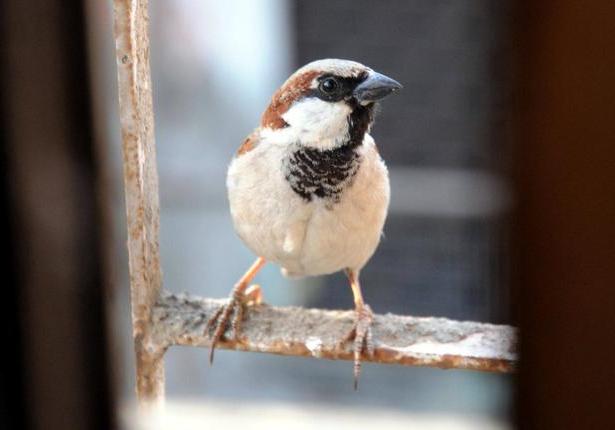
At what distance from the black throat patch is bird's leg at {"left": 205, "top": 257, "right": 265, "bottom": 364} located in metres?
0.15

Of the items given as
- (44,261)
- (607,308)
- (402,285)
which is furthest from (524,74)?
(402,285)

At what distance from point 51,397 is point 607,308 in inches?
14.4

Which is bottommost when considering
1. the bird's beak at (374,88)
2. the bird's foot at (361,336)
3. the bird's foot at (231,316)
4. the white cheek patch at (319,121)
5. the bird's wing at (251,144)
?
the bird's foot at (361,336)

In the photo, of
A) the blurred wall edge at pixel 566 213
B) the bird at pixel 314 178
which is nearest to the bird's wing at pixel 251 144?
the bird at pixel 314 178

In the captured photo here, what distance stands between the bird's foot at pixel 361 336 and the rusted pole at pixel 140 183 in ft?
0.68

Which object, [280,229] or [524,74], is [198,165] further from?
[524,74]

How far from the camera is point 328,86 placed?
2.99ft

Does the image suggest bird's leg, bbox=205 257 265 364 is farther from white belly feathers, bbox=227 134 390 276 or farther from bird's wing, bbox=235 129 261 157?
bird's wing, bbox=235 129 261 157

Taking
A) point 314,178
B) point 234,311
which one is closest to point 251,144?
point 314,178

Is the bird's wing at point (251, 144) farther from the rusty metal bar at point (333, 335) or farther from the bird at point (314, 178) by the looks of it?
the rusty metal bar at point (333, 335)

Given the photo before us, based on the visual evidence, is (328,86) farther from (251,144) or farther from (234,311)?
(234,311)

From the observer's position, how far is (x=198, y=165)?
245 cm

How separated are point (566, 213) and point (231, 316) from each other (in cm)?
55

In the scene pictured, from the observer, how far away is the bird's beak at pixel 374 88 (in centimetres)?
84
